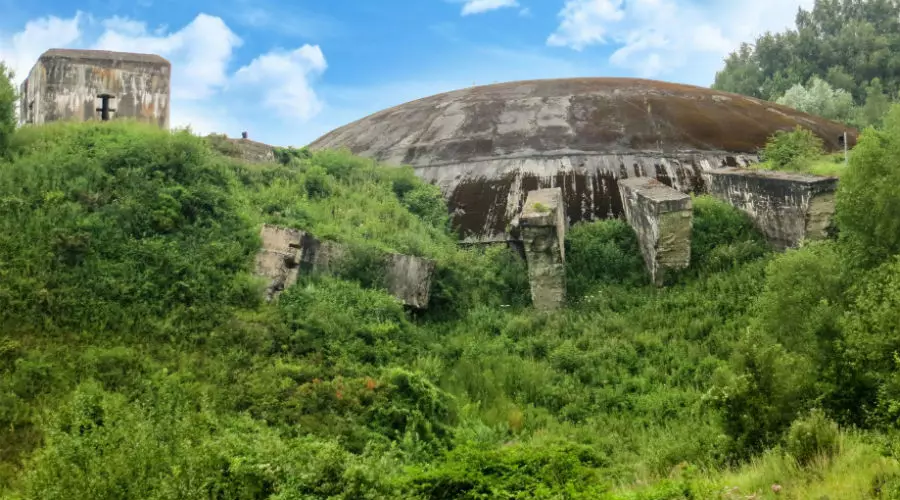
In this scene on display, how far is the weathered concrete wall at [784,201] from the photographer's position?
15773 mm

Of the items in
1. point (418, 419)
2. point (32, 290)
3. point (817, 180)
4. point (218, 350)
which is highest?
point (817, 180)

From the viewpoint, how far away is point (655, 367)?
1387 cm

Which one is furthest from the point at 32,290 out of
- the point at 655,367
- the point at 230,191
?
the point at 655,367

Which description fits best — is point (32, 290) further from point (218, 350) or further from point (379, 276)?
point (379, 276)

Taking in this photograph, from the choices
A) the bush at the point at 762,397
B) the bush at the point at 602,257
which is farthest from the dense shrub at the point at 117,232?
the bush at the point at 762,397

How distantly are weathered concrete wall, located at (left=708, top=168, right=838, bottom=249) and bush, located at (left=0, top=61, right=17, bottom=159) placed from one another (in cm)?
1412

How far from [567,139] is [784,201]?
6.43m

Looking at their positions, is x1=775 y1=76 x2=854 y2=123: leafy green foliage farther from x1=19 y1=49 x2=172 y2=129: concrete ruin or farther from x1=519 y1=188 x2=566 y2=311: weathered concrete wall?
x1=19 y1=49 x2=172 y2=129: concrete ruin

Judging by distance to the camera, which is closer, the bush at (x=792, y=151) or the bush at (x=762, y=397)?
the bush at (x=762, y=397)

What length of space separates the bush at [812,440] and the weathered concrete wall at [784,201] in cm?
736

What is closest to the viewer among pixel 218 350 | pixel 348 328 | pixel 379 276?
pixel 218 350

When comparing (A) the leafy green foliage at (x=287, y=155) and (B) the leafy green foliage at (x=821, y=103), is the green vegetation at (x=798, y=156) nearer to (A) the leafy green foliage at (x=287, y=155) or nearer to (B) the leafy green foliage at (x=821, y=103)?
(A) the leafy green foliage at (x=287, y=155)

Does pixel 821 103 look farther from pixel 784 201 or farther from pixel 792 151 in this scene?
pixel 784 201

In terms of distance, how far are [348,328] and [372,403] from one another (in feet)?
6.44
